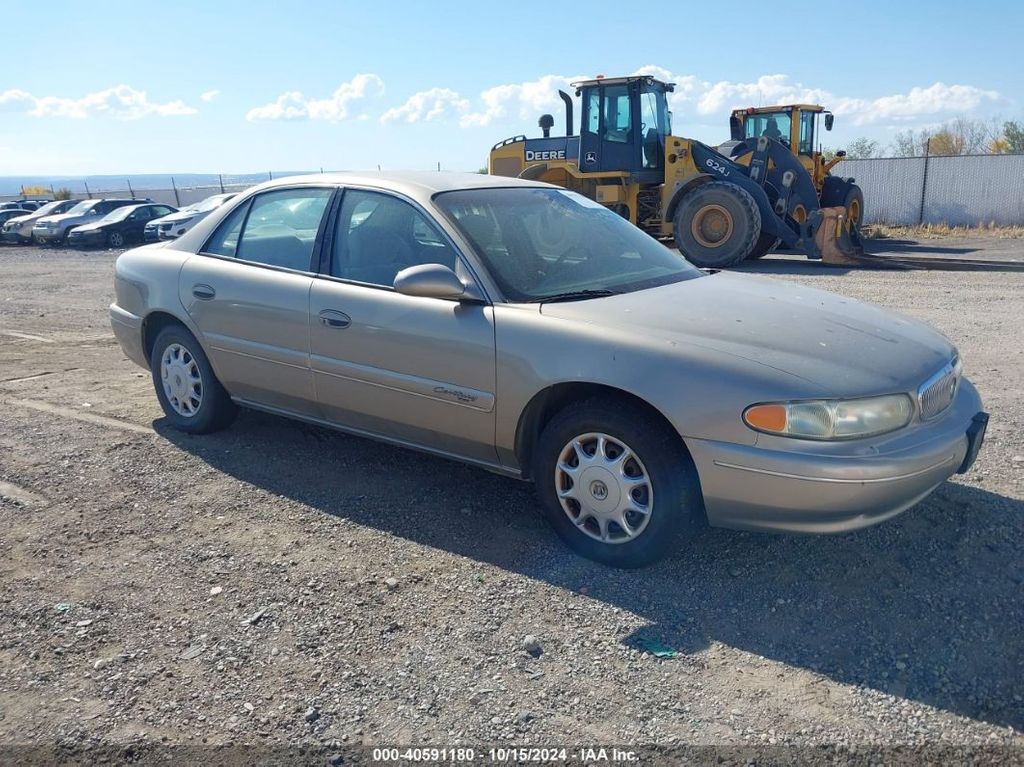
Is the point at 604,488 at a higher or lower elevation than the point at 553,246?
lower

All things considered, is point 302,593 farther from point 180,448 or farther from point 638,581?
point 180,448

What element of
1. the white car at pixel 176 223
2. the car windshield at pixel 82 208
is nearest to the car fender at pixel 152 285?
the white car at pixel 176 223

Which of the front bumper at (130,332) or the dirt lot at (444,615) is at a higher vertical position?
the front bumper at (130,332)

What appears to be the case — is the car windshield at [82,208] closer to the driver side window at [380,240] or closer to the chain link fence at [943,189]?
the chain link fence at [943,189]

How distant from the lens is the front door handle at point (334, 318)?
4.26m

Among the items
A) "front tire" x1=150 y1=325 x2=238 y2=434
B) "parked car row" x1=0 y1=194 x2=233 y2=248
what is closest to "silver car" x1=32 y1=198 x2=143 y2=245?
"parked car row" x1=0 y1=194 x2=233 y2=248

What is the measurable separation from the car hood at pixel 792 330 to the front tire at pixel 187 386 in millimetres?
2459

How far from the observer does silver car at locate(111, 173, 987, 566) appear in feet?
10.5

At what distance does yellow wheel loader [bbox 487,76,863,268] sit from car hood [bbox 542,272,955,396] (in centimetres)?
1077

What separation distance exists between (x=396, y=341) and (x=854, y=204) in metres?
16.2

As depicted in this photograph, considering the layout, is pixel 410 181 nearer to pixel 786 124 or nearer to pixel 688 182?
pixel 688 182

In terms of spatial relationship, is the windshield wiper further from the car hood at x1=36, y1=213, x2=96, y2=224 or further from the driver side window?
the car hood at x1=36, y1=213, x2=96, y2=224

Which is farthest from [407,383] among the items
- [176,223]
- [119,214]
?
[119,214]

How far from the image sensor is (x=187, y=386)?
5.31 metres
